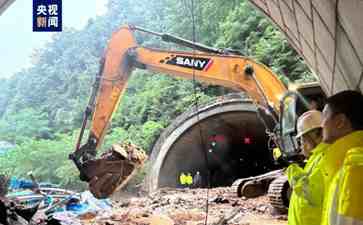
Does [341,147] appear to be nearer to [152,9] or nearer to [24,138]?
[24,138]

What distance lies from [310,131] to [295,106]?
4.13m

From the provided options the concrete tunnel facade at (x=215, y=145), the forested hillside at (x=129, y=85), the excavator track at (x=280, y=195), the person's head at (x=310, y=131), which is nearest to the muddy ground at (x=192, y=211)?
the excavator track at (x=280, y=195)

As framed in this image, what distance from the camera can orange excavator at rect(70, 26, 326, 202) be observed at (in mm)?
7852

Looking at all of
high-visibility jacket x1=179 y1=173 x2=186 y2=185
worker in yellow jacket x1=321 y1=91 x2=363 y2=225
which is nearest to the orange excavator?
high-visibility jacket x1=179 y1=173 x2=186 y2=185

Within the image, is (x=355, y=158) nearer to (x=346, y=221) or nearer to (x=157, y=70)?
(x=346, y=221)

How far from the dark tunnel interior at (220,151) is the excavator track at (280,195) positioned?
4674 millimetres

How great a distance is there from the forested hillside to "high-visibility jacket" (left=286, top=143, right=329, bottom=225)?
1060 centimetres

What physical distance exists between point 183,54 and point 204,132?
11.8 ft

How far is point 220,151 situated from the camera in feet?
43.9

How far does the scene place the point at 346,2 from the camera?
4.76 ft

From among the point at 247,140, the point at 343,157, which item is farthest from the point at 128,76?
the point at 343,157

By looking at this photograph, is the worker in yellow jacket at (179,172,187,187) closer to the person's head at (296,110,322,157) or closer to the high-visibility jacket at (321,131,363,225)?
the person's head at (296,110,322,157)

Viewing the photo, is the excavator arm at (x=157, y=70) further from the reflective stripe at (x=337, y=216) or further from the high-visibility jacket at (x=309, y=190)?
the reflective stripe at (x=337, y=216)

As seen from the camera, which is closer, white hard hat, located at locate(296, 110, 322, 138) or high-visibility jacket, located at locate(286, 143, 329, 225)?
high-visibility jacket, located at locate(286, 143, 329, 225)
